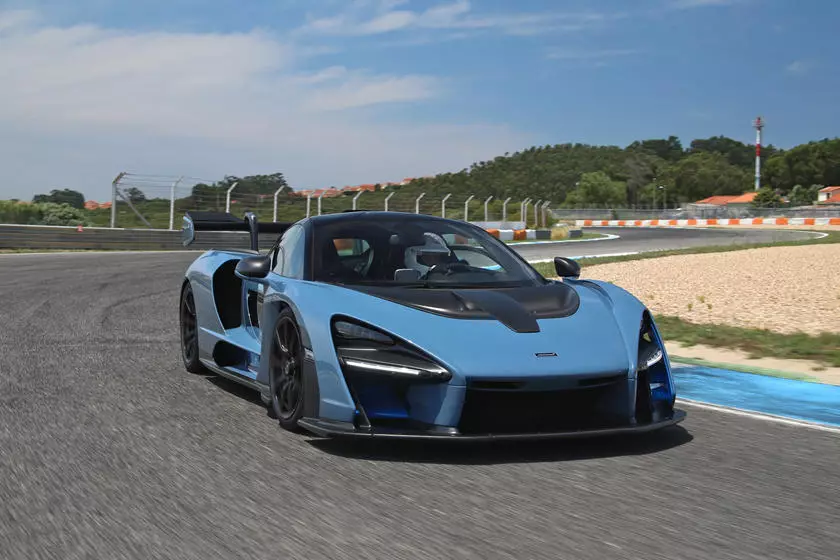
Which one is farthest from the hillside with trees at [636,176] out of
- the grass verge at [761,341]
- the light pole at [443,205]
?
the grass verge at [761,341]

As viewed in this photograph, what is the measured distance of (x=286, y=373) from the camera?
5016mm

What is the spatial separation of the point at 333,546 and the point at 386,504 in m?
0.53

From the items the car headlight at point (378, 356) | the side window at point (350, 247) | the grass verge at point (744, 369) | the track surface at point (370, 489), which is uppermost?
the side window at point (350, 247)

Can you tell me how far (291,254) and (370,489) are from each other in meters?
2.16

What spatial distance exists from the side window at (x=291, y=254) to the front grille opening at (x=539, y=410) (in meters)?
1.57

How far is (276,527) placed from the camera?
132 inches

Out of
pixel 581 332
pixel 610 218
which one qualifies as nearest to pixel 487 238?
pixel 581 332

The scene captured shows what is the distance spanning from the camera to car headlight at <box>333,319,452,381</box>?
165 inches

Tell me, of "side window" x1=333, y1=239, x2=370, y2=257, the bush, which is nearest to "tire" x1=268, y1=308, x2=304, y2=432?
"side window" x1=333, y1=239, x2=370, y2=257

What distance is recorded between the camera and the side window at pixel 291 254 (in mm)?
5512

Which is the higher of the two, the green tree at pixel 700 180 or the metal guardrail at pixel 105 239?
the green tree at pixel 700 180

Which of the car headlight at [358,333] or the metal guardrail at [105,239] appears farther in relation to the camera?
the metal guardrail at [105,239]

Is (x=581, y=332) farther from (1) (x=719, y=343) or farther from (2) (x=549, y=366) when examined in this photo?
(1) (x=719, y=343)

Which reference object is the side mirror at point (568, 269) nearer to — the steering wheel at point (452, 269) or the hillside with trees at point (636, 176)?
the steering wheel at point (452, 269)
